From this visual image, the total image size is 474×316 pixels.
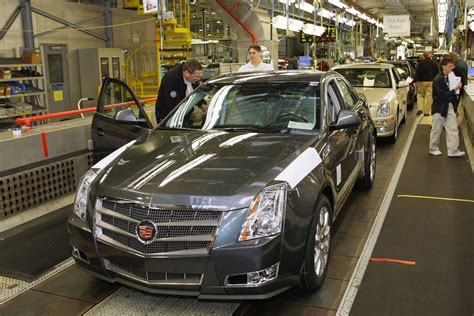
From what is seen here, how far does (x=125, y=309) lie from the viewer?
3486 millimetres

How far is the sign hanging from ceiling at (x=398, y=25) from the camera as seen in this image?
2603 cm

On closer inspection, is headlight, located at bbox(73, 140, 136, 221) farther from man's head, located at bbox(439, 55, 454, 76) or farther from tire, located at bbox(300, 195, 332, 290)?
man's head, located at bbox(439, 55, 454, 76)

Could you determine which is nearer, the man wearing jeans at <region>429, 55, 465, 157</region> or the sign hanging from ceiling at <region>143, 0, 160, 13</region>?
the man wearing jeans at <region>429, 55, 465, 157</region>

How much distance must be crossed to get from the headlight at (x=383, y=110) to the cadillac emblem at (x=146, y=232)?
6880mm

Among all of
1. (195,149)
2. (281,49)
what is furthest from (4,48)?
(281,49)

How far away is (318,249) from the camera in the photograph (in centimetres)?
361

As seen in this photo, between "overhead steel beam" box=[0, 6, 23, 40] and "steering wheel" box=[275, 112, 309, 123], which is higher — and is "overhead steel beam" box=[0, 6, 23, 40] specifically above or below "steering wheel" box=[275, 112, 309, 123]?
above

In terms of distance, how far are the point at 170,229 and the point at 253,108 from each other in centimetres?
183

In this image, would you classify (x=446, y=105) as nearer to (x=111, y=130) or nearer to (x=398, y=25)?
(x=111, y=130)

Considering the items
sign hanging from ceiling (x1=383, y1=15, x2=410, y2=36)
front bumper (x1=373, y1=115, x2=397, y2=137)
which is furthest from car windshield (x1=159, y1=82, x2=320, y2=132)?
sign hanging from ceiling (x1=383, y1=15, x2=410, y2=36)

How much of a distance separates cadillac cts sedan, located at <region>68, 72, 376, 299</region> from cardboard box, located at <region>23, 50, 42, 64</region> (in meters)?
7.31

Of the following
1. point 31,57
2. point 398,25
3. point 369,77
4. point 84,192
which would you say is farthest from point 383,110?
point 398,25

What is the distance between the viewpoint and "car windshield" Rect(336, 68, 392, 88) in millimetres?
10289

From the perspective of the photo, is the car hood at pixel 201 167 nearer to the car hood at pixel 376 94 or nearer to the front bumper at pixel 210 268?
the front bumper at pixel 210 268
